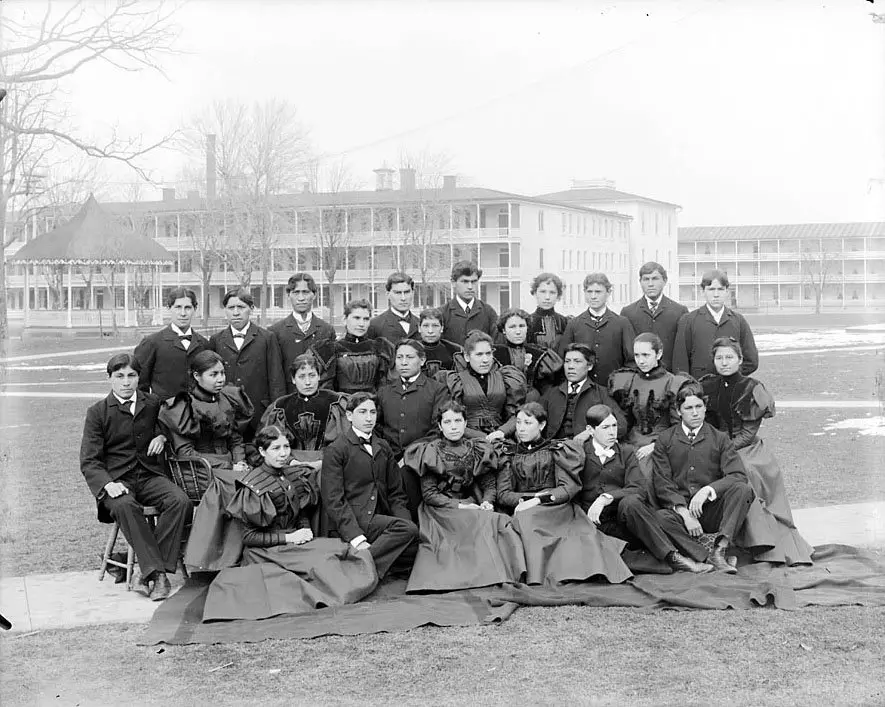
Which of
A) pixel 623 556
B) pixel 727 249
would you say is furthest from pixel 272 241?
pixel 623 556

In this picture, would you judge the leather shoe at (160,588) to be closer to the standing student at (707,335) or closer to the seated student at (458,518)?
the seated student at (458,518)

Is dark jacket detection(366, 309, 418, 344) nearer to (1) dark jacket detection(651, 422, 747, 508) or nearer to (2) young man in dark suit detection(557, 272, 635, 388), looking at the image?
(2) young man in dark suit detection(557, 272, 635, 388)

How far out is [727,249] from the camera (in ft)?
184

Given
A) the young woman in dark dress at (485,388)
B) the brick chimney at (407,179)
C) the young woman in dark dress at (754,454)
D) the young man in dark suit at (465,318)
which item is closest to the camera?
the young woman in dark dress at (754,454)

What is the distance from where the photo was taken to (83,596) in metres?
6.47

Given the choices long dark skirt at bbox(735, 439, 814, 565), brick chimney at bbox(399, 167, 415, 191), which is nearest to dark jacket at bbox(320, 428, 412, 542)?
long dark skirt at bbox(735, 439, 814, 565)

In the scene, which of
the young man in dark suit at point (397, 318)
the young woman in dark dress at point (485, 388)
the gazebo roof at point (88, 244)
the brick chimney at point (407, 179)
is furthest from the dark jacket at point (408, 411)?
the brick chimney at point (407, 179)

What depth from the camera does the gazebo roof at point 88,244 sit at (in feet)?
119

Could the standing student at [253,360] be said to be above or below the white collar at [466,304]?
below

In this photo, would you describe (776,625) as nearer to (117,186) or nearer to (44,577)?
(44,577)

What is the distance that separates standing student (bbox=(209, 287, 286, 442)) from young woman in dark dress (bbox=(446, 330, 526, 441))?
1.31 metres

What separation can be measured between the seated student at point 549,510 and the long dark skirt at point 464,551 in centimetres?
10

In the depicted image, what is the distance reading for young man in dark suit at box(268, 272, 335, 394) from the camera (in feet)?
25.5

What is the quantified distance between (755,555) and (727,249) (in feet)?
169
